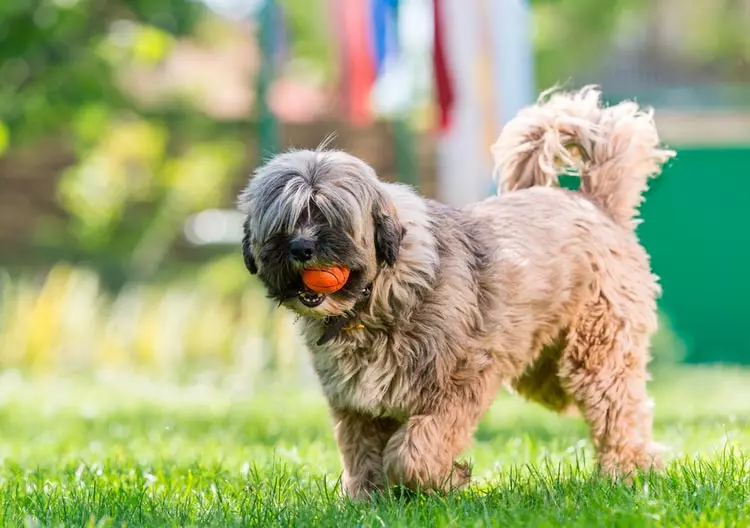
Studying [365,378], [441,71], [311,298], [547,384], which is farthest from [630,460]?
[441,71]

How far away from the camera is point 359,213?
5203mm

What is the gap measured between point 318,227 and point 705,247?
32.8 feet

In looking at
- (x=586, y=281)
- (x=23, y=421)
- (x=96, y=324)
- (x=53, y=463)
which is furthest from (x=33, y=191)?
(x=586, y=281)

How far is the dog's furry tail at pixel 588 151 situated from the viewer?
6762mm

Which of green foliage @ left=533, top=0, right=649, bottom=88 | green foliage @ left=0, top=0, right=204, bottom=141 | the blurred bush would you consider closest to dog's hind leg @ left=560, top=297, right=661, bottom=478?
the blurred bush

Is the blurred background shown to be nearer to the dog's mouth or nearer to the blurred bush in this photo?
the blurred bush

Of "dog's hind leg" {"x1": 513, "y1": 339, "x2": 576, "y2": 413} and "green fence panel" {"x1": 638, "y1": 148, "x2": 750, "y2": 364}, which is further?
"green fence panel" {"x1": 638, "y1": 148, "x2": 750, "y2": 364}

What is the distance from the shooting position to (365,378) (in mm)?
5391

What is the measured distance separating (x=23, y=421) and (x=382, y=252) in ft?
16.6

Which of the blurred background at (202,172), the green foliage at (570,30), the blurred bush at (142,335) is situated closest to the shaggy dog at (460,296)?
the blurred background at (202,172)

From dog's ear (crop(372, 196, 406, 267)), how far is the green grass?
1.03 metres

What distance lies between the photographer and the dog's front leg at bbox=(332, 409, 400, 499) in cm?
562

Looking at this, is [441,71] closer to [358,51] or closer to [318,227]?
[358,51]

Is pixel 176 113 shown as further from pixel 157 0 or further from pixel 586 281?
pixel 586 281
